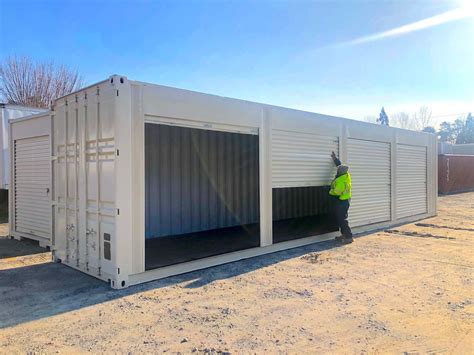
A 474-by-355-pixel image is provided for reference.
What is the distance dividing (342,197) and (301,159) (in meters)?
1.37

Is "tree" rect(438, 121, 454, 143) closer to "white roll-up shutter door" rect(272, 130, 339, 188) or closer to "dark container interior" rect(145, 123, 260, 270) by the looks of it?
"dark container interior" rect(145, 123, 260, 270)

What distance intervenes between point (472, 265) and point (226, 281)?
4251mm

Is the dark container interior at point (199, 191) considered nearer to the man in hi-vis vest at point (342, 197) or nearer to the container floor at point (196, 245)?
the container floor at point (196, 245)

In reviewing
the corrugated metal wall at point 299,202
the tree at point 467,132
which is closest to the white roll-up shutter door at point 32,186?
the corrugated metal wall at point 299,202

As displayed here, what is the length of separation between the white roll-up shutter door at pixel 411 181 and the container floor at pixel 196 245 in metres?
4.64

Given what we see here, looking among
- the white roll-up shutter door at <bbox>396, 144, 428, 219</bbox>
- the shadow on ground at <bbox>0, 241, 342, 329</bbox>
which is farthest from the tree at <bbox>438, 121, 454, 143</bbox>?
the shadow on ground at <bbox>0, 241, 342, 329</bbox>

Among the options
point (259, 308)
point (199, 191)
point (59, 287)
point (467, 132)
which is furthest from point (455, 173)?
point (467, 132)

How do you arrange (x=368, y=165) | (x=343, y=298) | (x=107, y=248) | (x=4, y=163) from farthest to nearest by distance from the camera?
(x=4, y=163)
(x=368, y=165)
(x=107, y=248)
(x=343, y=298)

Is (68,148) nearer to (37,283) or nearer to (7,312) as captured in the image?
(37,283)

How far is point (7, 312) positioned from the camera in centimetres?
443

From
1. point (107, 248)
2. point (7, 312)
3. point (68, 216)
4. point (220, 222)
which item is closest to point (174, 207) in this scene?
point (220, 222)

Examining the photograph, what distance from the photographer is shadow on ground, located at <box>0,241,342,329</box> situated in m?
4.52

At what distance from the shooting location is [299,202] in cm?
1283

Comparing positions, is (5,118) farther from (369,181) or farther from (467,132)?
(467,132)
